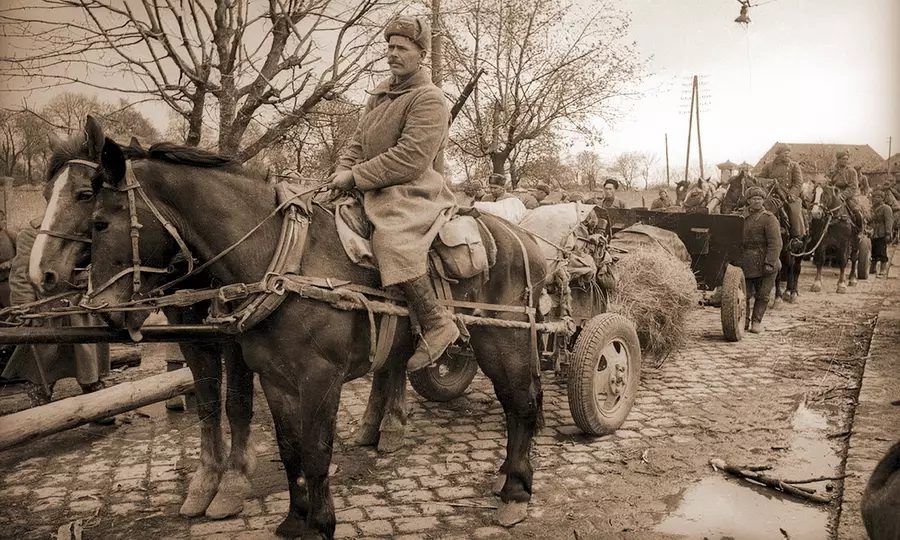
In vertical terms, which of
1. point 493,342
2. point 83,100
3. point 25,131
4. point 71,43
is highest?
point 71,43

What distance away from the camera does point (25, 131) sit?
5.61 meters

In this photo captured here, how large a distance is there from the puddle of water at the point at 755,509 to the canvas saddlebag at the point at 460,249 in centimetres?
196

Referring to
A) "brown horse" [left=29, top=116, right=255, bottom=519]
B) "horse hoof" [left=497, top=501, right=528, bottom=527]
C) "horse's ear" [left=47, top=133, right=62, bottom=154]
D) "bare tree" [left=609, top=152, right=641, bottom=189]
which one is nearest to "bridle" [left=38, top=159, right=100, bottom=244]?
"brown horse" [left=29, top=116, right=255, bottom=519]

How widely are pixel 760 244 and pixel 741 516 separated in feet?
21.9

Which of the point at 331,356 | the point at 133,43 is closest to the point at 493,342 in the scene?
the point at 331,356

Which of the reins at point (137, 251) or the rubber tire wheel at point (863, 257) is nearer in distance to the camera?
the reins at point (137, 251)

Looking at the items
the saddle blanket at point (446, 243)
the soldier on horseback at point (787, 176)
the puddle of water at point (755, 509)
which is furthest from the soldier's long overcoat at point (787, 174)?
the saddle blanket at point (446, 243)

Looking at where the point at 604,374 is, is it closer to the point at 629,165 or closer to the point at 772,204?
the point at 772,204

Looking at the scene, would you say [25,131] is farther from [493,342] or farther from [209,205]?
[493,342]

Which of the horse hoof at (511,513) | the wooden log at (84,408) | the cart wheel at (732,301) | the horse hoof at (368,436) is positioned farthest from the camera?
the cart wheel at (732,301)

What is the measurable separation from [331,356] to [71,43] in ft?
16.1

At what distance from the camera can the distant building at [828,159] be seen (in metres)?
18.9

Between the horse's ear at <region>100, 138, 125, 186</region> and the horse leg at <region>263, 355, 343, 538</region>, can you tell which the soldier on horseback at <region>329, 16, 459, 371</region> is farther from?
the horse's ear at <region>100, 138, 125, 186</region>

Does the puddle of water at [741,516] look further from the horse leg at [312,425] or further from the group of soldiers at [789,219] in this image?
the group of soldiers at [789,219]
